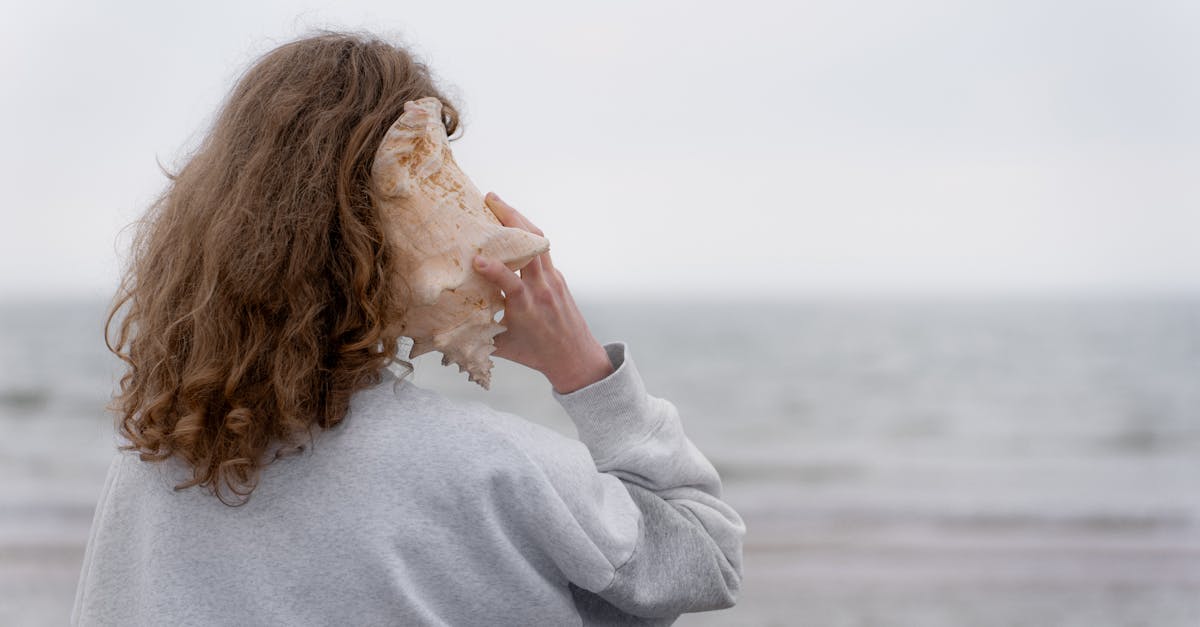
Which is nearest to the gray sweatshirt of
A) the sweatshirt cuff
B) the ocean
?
the sweatshirt cuff

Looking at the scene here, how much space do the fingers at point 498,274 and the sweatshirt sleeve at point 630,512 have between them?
19 cm

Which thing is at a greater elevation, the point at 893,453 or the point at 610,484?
the point at 610,484

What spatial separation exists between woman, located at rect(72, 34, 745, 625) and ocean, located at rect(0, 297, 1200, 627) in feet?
13.2

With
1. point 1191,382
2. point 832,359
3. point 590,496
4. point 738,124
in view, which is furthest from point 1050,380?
point 590,496

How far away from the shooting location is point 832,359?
18.4 meters

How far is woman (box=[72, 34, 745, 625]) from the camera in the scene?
1.00m

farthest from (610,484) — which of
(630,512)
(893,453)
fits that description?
(893,453)

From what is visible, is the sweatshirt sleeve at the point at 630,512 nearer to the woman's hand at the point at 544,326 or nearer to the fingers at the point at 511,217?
the woman's hand at the point at 544,326

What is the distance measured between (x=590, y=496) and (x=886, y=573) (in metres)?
5.58

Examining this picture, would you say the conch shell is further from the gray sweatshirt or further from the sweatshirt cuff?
the sweatshirt cuff

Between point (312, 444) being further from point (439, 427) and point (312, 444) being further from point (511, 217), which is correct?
point (511, 217)

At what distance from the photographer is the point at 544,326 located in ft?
3.92

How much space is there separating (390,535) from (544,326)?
33cm

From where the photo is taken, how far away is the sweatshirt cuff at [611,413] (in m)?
1.22
